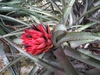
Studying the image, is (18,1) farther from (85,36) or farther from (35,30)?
(85,36)

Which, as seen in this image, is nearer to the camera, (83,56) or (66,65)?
(66,65)

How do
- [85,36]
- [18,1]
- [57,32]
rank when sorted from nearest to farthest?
[85,36] < [57,32] < [18,1]

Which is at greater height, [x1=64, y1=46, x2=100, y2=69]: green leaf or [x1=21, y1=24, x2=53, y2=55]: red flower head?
[x1=21, y1=24, x2=53, y2=55]: red flower head

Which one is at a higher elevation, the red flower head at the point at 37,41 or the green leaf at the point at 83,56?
the red flower head at the point at 37,41

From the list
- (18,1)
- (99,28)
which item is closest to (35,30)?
(99,28)

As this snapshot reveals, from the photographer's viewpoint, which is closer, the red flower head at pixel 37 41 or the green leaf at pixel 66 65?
the green leaf at pixel 66 65

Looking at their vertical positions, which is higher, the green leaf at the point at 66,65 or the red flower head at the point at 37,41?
the red flower head at the point at 37,41

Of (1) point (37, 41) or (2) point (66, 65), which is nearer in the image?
(2) point (66, 65)

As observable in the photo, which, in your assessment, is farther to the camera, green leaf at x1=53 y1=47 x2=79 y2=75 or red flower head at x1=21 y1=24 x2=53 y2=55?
red flower head at x1=21 y1=24 x2=53 y2=55
